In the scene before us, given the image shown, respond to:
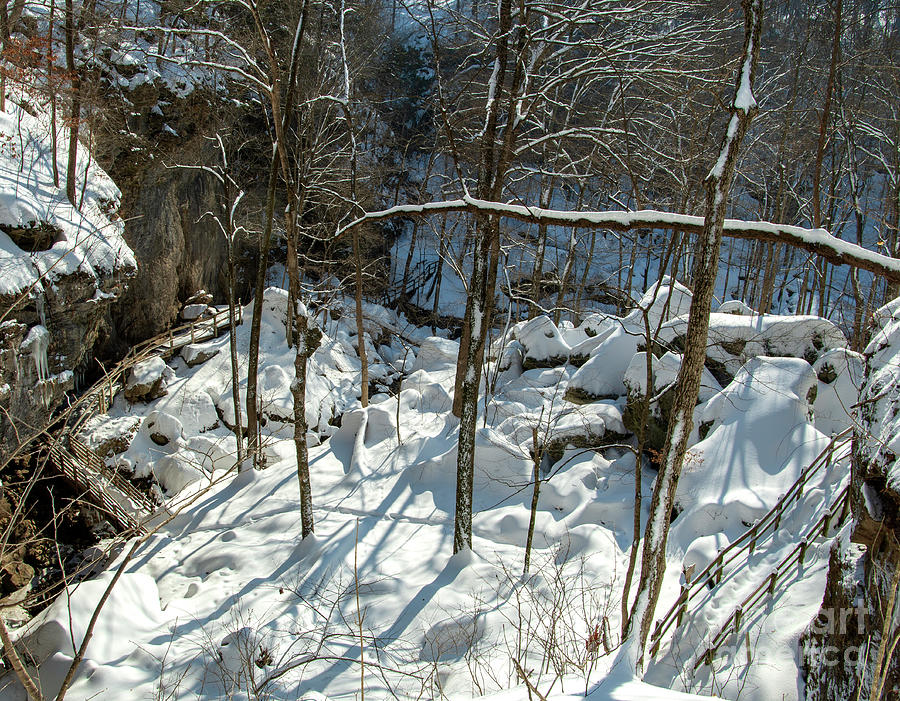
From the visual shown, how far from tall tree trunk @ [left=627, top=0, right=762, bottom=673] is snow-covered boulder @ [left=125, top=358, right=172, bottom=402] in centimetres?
1577

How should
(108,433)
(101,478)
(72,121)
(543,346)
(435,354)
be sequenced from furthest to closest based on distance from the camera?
(435,354)
(543,346)
(108,433)
(72,121)
(101,478)

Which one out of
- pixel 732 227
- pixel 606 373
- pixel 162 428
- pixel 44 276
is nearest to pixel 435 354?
pixel 606 373

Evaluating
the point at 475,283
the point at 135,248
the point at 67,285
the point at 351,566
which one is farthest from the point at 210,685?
the point at 135,248

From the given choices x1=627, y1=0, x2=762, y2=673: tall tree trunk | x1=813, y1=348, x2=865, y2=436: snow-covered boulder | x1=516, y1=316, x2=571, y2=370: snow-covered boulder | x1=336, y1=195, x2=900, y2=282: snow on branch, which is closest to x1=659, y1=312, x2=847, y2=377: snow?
x1=813, y1=348, x2=865, y2=436: snow-covered boulder

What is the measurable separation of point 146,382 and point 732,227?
1639cm

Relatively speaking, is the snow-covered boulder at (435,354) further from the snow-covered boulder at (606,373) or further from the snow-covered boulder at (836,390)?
the snow-covered boulder at (836,390)

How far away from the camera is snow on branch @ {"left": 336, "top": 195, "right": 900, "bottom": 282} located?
11.8 feet

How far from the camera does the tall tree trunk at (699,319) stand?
12.6 ft

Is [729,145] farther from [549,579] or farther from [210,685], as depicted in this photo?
[210,685]

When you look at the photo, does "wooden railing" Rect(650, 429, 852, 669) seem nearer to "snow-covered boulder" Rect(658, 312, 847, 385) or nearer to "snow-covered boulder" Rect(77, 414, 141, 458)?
"snow-covered boulder" Rect(658, 312, 847, 385)

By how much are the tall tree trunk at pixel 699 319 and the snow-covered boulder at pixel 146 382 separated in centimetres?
1577

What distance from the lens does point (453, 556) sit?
789cm

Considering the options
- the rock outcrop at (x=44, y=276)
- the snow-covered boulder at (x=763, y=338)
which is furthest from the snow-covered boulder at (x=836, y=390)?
the rock outcrop at (x=44, y=276)

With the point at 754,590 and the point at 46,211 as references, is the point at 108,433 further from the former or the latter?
the point at 754,590
